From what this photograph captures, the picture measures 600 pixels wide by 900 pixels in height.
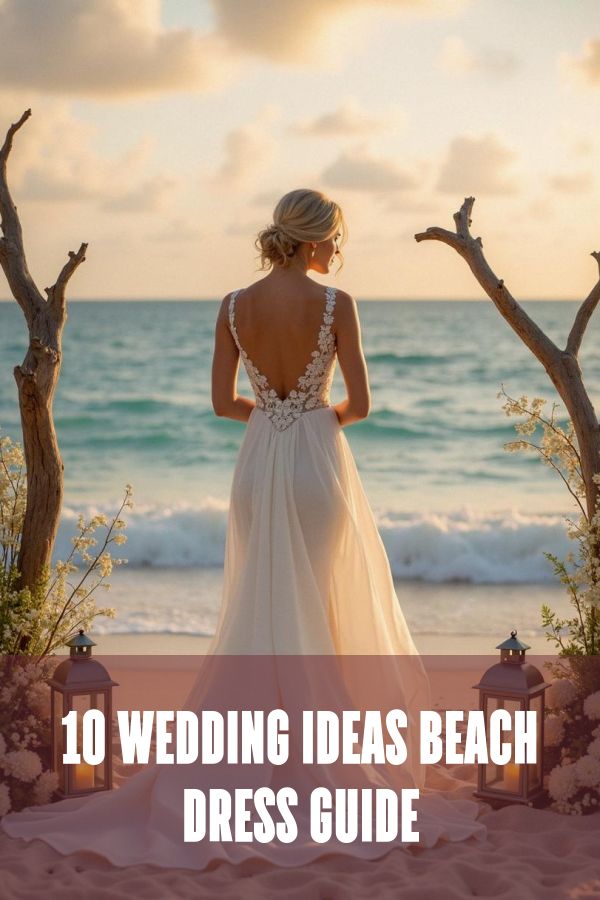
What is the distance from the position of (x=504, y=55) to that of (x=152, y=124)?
831 cm

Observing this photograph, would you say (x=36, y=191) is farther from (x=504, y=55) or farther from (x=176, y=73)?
(x=504, y=55)

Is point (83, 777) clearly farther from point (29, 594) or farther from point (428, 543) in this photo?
point (428, 543)

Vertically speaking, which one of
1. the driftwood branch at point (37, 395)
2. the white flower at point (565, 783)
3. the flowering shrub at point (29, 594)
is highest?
the driftwood branch at point (37, 395)

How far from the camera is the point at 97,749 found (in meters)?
4.70

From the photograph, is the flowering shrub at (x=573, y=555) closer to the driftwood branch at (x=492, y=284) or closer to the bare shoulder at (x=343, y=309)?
the driftwood branch at (x=492, y=284)

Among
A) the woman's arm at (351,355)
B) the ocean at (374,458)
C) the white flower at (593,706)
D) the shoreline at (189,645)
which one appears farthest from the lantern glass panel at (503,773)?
the ocean at (374,458)

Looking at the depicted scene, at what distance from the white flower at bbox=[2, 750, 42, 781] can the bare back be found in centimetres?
169

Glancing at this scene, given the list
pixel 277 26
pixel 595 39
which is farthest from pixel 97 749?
pixel 595 39

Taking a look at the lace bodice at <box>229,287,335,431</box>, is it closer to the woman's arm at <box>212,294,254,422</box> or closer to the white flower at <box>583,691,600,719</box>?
the woman's arm at <box>212,294,254,422</box>

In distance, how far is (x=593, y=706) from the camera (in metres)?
4.59

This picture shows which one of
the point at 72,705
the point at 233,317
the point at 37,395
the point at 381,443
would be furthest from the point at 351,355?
the point at 381,443

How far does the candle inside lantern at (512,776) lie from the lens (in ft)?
15.0

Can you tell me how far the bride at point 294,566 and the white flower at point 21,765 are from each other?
13 centimetres

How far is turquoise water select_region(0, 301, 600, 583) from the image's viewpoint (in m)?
12.4
